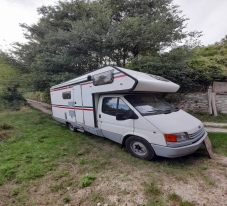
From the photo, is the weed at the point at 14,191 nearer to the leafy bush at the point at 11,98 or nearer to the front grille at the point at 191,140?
the front grille at the point at 191,140

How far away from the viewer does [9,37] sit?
13.2m

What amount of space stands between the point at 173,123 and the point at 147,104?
0.94 metres

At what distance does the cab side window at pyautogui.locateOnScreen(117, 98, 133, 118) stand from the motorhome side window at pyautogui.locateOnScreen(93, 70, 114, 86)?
2.27 feet

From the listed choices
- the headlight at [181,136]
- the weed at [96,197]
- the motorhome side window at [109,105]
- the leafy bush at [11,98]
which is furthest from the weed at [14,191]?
the leafy bush at [11,98]

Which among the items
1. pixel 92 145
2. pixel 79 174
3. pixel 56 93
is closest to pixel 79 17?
pixel 56 93

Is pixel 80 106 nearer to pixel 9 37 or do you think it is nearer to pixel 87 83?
pixel 87 83

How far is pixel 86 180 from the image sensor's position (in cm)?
289

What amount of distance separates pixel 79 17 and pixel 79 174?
417 inches

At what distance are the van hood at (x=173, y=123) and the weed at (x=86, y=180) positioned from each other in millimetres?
1847

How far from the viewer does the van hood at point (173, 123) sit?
3.17 meters

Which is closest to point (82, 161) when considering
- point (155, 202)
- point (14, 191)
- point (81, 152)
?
point (81, 152)

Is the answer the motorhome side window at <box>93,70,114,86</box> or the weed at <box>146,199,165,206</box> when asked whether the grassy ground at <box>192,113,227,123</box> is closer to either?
the motorhome side window at <box>93,70,114,86</box>

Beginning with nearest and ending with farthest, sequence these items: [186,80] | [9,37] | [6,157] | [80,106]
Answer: [6,157] < [80,106] < [186,80] < [9,37]

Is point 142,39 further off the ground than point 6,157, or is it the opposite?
point 142,39
